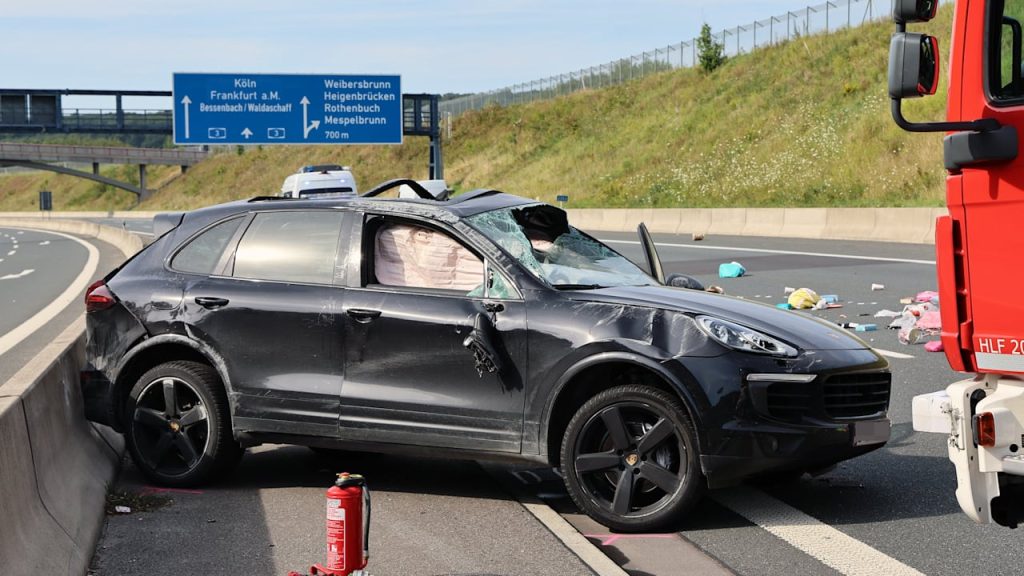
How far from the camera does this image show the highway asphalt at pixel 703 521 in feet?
18.4

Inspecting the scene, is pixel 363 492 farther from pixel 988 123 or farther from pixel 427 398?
pixel 988 123

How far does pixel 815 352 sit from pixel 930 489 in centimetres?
117

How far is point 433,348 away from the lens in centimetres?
Result: 656

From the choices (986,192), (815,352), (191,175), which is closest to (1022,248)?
(986,192)

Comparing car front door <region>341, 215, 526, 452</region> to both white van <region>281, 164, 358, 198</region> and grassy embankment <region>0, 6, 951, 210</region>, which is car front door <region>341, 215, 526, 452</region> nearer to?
grassy embankment <region>0, 6, 951, 210</region>

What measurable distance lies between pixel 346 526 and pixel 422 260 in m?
2.34

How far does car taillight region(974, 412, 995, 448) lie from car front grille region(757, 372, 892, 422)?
4.61 feet

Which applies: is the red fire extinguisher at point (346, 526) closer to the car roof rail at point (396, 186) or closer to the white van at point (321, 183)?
the car roof rail at point (396, 186)

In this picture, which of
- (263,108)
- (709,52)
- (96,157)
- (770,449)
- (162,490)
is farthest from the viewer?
(96,157)

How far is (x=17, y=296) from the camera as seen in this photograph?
22.2m

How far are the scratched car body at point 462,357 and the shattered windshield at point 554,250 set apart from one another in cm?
1

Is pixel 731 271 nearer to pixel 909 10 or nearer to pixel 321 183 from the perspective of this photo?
pixel 909 10

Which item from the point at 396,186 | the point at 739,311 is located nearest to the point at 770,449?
the point at 739,311

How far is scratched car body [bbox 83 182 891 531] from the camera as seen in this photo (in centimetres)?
607
